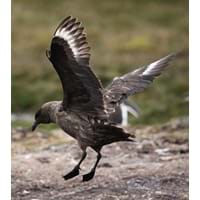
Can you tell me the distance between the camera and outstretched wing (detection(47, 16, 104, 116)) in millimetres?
6648

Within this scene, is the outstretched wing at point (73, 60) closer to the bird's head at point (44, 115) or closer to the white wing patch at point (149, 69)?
the bird's head at point (44, 115)

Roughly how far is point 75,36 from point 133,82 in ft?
5.48

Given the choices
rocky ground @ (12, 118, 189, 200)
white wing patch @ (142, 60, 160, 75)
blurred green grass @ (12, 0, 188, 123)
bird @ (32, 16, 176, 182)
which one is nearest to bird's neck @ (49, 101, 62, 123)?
bird @ (32, 16, 176, 182)

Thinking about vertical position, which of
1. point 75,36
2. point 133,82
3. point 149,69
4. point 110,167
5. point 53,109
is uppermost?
point 75,36

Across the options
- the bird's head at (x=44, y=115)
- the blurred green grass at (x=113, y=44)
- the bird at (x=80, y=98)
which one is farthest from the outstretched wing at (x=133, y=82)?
the blurred green grass at (x=113, y=44)

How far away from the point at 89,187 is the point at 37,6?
26132mm

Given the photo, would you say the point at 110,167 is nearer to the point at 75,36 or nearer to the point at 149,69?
the point at 149,69

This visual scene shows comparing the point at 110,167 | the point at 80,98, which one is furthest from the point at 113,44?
the point at 80,98

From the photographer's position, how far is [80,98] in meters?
7.13

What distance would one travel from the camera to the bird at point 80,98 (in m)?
6.69

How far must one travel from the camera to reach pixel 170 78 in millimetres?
21203

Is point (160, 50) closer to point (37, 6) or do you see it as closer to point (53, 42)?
point (37, 6)

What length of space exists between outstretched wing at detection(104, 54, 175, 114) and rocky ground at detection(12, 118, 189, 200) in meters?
0.82
